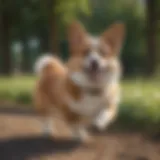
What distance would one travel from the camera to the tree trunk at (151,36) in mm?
1490

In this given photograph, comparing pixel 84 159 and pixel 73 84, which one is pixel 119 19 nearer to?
pixel 73 84

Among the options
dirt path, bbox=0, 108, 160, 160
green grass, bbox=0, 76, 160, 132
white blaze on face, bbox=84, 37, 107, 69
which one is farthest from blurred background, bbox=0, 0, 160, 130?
white blaze on face, bbox=84, 37, 107, 69

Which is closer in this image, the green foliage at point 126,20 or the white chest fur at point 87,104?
the white chest fur at point 87,104

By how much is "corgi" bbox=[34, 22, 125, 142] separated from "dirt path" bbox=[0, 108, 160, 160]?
4 centimetres

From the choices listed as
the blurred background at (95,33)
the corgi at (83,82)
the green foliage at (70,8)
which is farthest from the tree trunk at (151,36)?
the corgi at (83,82)

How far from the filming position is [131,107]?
1.40 metres

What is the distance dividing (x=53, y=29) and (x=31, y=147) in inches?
19.5

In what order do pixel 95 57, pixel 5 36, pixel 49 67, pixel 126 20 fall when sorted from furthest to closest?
pixel 5 36 → pixel 126 20 → pixel 49 67 → pixel 95 57

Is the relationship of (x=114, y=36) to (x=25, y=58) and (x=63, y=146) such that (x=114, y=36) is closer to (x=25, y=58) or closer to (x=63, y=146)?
(x=63, y=146)

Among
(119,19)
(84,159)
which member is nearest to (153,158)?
(84,159)

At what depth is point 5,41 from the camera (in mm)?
1726

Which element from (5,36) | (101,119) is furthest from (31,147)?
(5,36)

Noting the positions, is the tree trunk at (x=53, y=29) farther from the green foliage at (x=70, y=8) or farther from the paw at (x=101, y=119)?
the paw at (x=101, y=119)

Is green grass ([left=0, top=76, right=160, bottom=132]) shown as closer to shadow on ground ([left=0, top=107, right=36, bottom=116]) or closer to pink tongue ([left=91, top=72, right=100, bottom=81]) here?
shadow on ground ([left=0, top=107, right=36, bottom=116])
